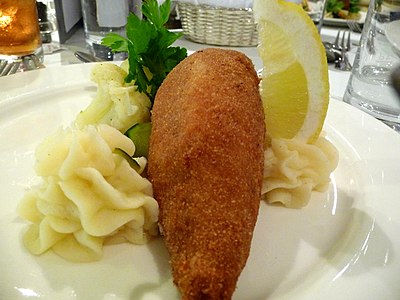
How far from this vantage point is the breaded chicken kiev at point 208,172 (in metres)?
1.03

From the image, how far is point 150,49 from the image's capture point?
1.96 metres

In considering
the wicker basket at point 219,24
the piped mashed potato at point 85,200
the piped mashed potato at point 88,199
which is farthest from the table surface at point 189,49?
the piped mashed potato at point 85,200

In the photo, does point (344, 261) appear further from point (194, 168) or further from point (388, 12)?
point (388, 12)

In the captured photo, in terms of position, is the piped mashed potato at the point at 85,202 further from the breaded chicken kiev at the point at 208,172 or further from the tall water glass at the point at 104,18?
the tall water glass at the point at 104,18

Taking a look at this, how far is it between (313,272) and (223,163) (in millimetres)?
376

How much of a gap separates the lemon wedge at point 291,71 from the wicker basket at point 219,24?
5.42ft

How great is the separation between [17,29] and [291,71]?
1.85 metres

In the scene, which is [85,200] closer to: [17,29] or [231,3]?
[17,29]

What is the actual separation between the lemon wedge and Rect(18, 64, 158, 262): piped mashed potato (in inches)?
23.2

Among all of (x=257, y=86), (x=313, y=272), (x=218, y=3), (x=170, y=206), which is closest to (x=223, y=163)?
(x=170, y=206)

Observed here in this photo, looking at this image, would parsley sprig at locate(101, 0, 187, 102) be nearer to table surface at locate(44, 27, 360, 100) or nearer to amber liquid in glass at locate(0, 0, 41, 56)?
amber liquid in glass at locate(0, 0, 41, 56)

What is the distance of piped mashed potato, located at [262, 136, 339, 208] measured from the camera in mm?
1521

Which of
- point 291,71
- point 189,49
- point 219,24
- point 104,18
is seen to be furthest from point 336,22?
point 291,71

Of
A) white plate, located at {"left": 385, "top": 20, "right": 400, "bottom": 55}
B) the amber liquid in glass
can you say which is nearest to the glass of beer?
the amber liquid in glass
